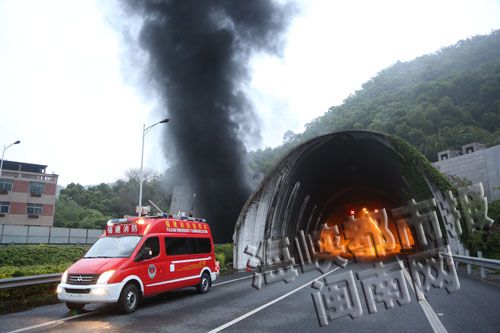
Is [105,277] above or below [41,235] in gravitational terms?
below

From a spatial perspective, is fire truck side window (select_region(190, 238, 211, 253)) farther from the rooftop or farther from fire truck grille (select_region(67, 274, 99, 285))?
the rooftop

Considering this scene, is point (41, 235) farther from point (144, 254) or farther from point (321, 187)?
point (144, 254)

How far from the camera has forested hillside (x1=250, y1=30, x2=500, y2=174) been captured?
64675 millimetres

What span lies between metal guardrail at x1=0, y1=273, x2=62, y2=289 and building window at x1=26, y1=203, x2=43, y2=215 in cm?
4868

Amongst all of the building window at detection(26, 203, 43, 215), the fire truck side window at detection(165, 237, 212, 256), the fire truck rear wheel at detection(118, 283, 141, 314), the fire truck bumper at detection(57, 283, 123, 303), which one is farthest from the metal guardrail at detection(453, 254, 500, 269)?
the building window at detection(26, 203, 43, 215)

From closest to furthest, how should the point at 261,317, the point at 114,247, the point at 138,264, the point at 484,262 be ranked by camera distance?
the point at 261,317
the point at 138,264
the point at 114,247
the point at 484,262

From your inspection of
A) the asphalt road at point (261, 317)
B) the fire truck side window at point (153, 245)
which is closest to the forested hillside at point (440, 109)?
the fire truck side window at point (153, 245)

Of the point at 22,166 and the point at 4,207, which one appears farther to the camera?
the point at 22,166

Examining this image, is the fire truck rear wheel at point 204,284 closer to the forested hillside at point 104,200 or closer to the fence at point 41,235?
the fence at point 41,235

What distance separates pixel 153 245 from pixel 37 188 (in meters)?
52.0

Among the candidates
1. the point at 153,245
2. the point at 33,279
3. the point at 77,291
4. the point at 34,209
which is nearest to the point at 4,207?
the point at 34,209

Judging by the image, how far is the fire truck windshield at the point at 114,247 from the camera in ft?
31.9

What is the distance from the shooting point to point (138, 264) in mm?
9523

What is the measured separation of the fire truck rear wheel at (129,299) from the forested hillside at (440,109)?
155 feet
